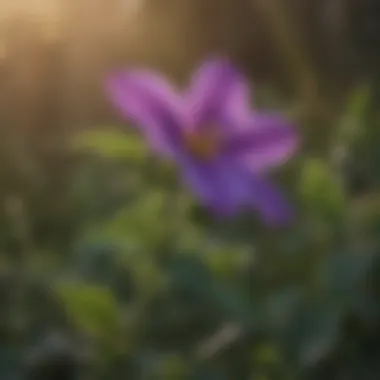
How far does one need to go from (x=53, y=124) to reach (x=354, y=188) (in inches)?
10.4

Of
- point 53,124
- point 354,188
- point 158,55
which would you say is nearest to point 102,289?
point 354,188

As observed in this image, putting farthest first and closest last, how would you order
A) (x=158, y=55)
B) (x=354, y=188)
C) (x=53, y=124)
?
(x=158, y=55)
(x=53, y=124)
(x=354, y=188)

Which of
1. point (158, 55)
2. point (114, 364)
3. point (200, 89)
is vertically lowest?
point (114, 364)

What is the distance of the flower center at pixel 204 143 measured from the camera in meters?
0.44

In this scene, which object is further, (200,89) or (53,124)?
(53,124)

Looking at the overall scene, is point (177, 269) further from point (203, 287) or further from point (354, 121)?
point (354, 121)

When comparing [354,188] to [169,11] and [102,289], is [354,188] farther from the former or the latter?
[169,11]

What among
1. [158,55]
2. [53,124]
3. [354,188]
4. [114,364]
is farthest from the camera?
[158,55]

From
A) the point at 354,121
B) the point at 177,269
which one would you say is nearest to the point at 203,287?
the point at 177,269

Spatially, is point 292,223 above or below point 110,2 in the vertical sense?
below

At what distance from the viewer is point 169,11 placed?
94cm

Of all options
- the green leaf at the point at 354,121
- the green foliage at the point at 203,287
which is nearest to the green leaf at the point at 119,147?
the green foliage at the point at 203,287

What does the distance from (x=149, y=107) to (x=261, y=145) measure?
54 millimetres

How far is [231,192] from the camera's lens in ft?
1.39
